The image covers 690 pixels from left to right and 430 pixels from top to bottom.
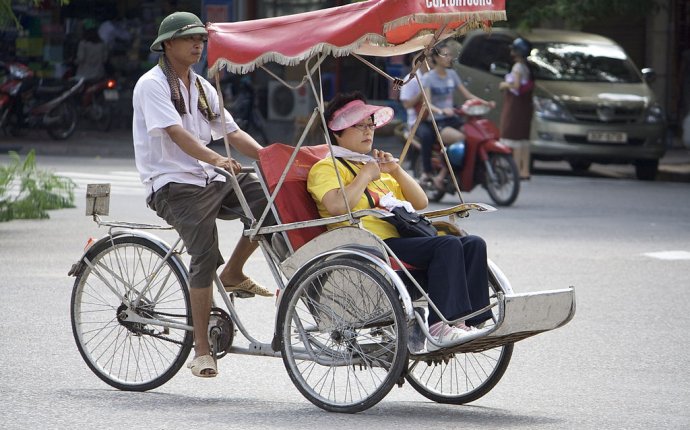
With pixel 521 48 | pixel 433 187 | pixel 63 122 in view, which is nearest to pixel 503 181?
pixel 433 187

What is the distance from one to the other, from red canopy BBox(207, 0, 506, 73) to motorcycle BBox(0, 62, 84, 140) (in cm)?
→ 1792

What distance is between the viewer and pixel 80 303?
23.4ft

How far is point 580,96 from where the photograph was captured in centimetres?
1938

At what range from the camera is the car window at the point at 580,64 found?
1997cm

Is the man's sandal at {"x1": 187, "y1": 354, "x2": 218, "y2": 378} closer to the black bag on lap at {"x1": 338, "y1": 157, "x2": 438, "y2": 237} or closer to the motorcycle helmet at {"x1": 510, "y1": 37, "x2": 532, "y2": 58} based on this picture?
the black bag on lap at {"x1": 338, "y1": 157, "x2": 438, "y2": 237}

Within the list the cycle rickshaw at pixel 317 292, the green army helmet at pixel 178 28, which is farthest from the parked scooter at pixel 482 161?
the green army helmet at pixel 178 28

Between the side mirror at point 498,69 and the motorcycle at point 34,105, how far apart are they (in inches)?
309

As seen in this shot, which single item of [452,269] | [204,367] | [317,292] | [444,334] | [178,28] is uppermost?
[178,28]

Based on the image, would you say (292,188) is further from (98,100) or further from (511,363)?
(98,100)

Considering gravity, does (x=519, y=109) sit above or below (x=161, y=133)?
below

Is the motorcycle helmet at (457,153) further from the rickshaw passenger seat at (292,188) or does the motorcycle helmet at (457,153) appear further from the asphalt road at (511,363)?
the rickshaw passenger seat at (292,188)

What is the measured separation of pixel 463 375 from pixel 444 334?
802 mm

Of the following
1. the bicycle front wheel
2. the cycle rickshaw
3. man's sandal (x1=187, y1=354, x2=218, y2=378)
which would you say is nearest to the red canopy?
the cycle rickshaw

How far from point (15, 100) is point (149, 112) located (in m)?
18.4
